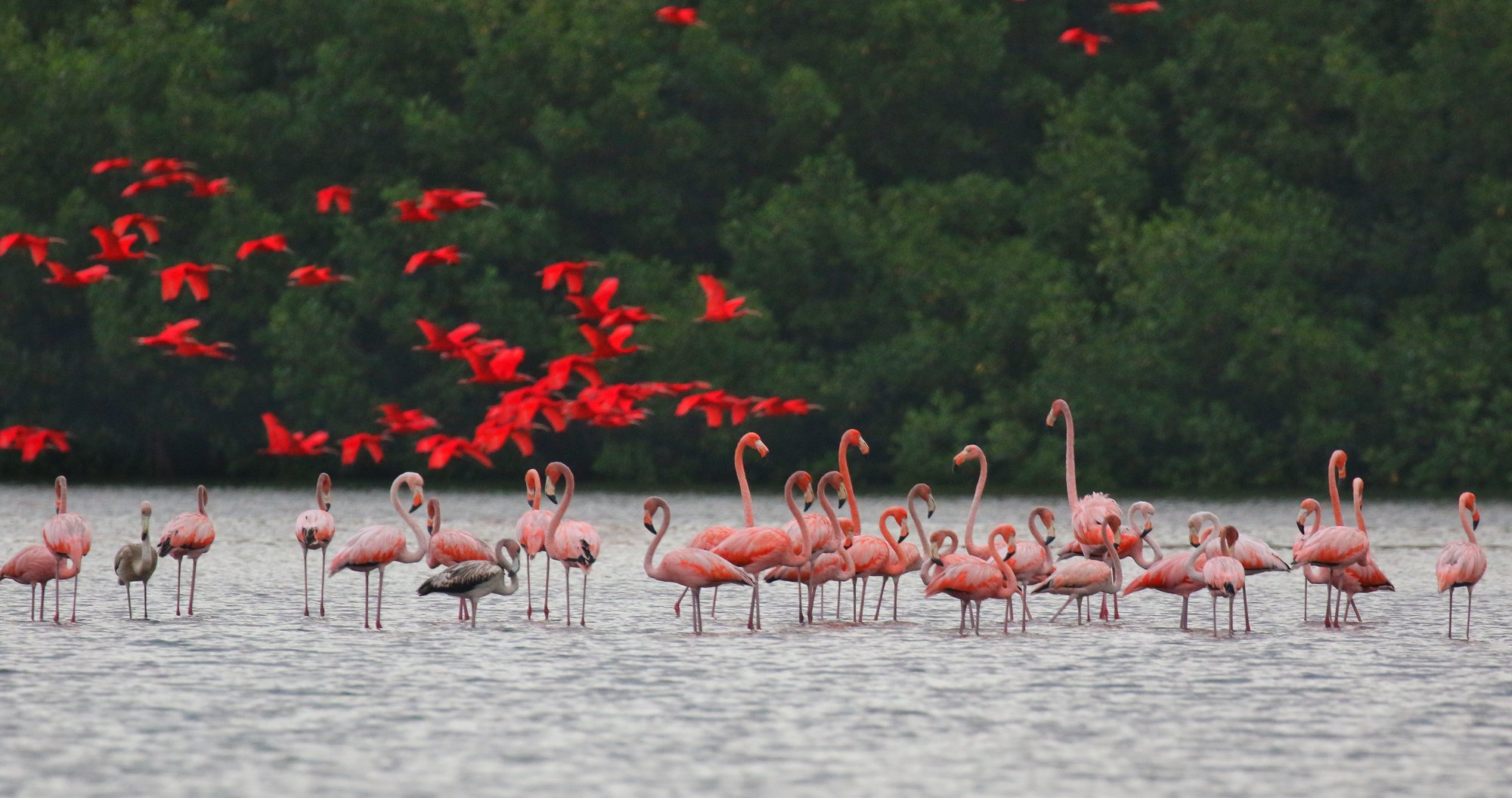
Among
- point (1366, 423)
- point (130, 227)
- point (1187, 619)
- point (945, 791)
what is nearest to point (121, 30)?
point (130, 227)

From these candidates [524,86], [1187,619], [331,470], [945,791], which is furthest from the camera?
[331,470]

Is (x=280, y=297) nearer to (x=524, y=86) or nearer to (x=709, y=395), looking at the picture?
(x=524, y=86)

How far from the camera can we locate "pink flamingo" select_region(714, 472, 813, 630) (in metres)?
11.5

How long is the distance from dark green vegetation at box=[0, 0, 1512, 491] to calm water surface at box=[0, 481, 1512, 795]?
17198mm

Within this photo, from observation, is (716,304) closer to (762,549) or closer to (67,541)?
(762,549)

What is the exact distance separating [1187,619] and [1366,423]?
19988mm

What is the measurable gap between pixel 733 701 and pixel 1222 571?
349 centimetres

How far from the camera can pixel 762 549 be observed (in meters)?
11.5

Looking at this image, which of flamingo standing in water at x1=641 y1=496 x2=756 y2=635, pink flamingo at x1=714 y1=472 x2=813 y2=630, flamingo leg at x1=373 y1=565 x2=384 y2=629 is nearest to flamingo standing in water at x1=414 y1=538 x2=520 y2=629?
flamingo leg at x1=373 y1=565 x2=384 y2=629

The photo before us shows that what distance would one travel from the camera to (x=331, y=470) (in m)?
35.2

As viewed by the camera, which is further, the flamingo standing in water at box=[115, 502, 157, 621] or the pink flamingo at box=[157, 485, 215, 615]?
the pink flamingo at box=[157, 485, 215, 615]

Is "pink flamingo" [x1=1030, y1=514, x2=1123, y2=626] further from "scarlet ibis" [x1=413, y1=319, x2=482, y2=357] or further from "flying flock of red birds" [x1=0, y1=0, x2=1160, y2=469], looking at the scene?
"scarlet ibis" [x1=413, y1=319, x2=482, y2=357]

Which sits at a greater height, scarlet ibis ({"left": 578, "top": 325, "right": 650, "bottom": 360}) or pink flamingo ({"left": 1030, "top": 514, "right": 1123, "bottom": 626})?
scarlet ibis ({"left": 578, "top": 325, "right": 650, "bottom": 360})

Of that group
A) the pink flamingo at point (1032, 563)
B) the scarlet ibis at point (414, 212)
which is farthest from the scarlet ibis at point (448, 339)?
the pink flamingo at point (1032, 563)
